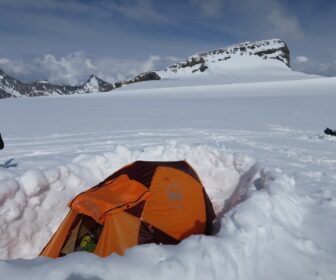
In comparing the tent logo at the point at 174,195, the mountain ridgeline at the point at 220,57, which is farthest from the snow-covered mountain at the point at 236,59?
the tent logo at the point at 174,195

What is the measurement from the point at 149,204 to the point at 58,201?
175 cm

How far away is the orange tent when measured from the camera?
383 cm

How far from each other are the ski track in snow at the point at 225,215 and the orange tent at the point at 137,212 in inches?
24.9

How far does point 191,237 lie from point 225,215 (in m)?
0.74

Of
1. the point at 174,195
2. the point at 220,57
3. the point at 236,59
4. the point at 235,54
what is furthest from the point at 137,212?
the point at 235,54

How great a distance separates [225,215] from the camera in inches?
147

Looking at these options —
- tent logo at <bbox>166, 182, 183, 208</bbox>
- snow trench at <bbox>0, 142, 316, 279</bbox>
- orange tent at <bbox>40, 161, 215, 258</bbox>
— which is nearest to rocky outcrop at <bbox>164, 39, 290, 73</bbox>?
snow trench at <bbox>0, 142, 316, 279</bbox>

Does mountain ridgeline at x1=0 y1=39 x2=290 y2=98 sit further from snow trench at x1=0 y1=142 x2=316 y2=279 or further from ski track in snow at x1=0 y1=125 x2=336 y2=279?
snow trench at x1=0 y1=142 x2=316 y2=279

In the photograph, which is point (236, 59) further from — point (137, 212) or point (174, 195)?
point (137, 212)

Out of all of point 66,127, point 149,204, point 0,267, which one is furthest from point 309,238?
point 66,127

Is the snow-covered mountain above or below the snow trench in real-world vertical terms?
above

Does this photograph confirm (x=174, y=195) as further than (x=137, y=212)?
Yes

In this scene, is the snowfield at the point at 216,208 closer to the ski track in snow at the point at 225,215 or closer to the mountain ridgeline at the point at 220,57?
the ski track in snow at the point at 225,215

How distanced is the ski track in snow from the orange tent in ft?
2.08
